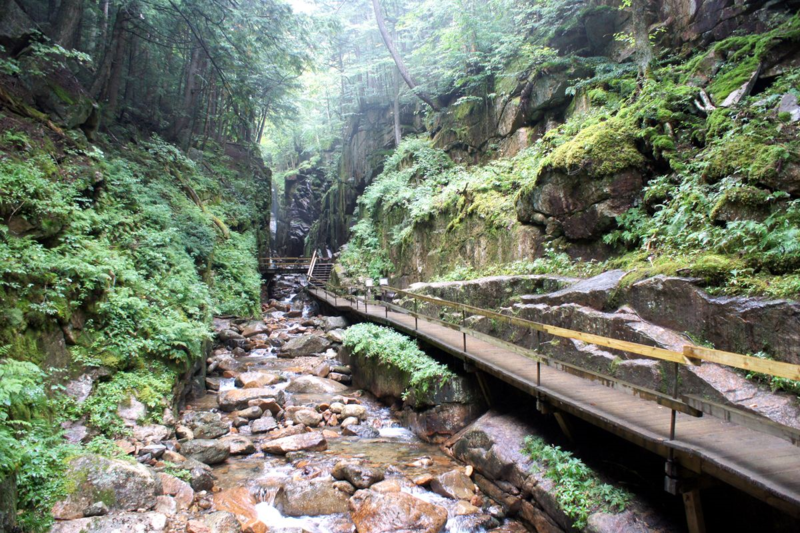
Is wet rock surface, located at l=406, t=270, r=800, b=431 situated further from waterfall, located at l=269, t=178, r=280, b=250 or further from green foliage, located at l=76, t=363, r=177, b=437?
waterfall, located at l=269, t=178, r=280, b=250

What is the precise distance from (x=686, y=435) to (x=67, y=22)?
17.0 metres

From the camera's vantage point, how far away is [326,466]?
6.81 m

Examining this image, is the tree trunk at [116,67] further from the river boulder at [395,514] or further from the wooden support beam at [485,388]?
the river boulder at [395,514]

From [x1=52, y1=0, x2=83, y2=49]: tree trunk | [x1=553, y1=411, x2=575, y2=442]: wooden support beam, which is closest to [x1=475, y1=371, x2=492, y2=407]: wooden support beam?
[x1=553, y1=411, x2=575, y2=442]: wooden support beam

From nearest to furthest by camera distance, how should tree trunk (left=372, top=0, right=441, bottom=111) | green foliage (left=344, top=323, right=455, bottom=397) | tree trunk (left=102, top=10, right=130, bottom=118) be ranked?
1. green foliage (left=344, top=323, right=455, bottom=397)
2. tree trunk (left=102, top=10, right=130, bottom=118)
3. tree trunk (left=372, top=0, right=441, bottom=111)

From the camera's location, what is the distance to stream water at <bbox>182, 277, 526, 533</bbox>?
5.39 m

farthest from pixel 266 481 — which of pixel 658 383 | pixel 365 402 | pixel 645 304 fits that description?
pixel 645 304

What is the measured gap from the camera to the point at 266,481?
6332 mm

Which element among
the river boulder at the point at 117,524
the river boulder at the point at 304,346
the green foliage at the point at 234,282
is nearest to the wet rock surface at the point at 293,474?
the river boulder at the point at 117,524

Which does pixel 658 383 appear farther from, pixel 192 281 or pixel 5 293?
pixel 192 281

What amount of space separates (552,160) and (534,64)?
8.46 meters

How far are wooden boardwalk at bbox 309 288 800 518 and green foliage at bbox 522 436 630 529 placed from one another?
616 millimetres

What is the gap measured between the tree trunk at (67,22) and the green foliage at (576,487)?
51.2 ft

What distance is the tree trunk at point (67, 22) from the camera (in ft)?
38.6
